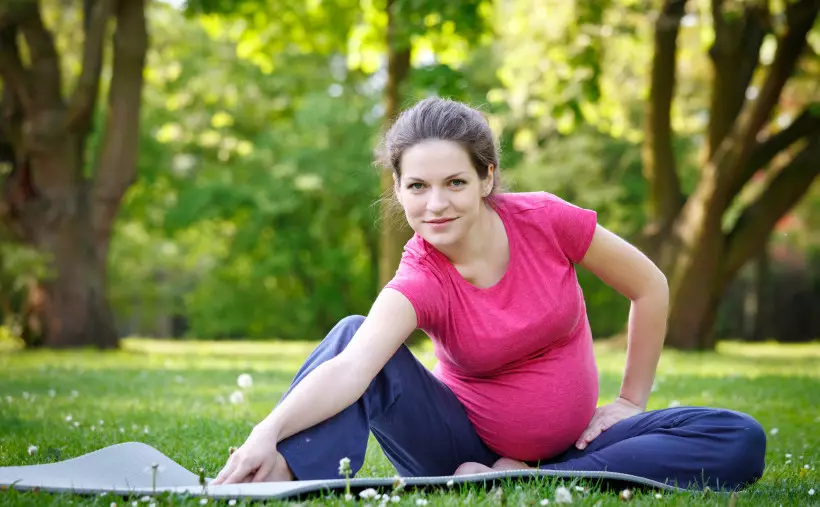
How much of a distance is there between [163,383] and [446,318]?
5.68 m

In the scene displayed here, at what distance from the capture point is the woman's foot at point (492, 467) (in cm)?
370

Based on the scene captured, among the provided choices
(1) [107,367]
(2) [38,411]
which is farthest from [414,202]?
(1) [107,367]

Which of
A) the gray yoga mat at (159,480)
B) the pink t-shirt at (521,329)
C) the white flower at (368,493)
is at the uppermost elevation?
the pink t-shirt at (521,329)

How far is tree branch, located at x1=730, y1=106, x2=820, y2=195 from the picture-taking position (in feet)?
48.6

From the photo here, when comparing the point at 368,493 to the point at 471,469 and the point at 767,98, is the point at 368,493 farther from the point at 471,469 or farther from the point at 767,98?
the point at 767,98

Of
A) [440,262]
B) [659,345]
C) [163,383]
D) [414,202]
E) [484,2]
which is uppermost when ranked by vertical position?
[484,2]

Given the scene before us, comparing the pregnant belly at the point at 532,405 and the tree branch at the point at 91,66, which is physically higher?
the tree branch at the point at 91,66

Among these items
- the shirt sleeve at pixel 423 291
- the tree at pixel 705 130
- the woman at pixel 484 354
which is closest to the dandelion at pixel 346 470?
the woman at pixel 484 354

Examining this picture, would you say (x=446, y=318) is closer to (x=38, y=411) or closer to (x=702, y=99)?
(x=38, y=411)

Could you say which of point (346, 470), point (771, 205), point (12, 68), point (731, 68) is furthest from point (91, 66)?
point (346, 470)

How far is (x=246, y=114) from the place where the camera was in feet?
90.9

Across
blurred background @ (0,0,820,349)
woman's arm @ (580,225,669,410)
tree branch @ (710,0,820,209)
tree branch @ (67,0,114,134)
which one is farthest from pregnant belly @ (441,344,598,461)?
tree branch @ (67,0,114,134)

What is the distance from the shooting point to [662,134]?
1573cm

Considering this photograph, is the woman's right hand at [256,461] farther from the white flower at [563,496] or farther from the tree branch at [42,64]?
the tree branch at [42,64]
